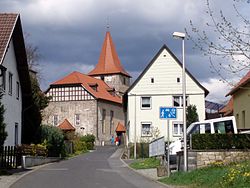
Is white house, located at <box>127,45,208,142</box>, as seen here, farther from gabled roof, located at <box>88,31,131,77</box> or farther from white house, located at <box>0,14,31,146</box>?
gabled roof, located at <box>88,31,131,77</box>

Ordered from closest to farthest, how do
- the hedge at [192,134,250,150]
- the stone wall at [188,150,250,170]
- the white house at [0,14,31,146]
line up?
the stone wall at [188,150,250,170]
the hedge at [192,134,250,150]
the white house at [0,14,31,146]

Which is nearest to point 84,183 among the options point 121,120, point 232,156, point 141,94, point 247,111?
point 232,156

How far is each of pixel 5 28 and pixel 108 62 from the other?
85.2 m

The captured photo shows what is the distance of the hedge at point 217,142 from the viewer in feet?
71.1

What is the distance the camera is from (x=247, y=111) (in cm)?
3600

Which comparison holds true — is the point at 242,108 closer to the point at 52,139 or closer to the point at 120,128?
the point at 52,139

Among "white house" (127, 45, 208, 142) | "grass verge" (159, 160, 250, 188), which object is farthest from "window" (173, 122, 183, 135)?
"grass verge" (159, 160, 250, 188)

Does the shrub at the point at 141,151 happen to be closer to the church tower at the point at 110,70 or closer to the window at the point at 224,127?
the window at the point at 224,127

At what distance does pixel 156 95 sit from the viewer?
62.3m

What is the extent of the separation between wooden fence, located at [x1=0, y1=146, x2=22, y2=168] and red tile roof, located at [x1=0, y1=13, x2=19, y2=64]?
15.4 feet

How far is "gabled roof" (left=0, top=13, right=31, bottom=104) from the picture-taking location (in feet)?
89.5

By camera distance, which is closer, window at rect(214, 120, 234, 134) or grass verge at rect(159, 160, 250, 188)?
grass verge at rect(159, 160, 250, 188)

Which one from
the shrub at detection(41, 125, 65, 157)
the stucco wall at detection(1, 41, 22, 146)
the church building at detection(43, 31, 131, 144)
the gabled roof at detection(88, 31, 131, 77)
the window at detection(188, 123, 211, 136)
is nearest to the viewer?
the window at detection(188, 123, 211, 136)

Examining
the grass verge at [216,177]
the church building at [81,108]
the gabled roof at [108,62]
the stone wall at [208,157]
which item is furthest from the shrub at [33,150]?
the gabled roof at [108,62]
